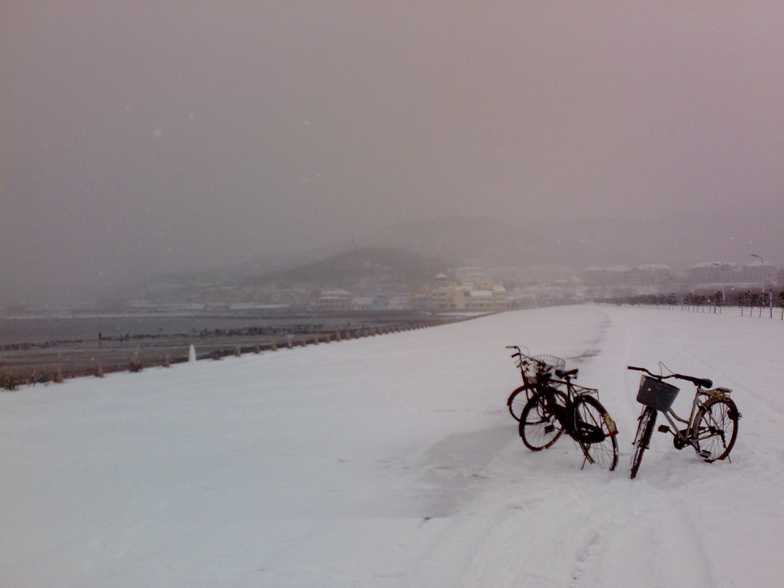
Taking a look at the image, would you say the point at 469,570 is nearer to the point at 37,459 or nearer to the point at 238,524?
the point at 238,524

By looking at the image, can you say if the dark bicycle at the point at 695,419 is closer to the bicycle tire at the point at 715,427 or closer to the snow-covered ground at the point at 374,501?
Answer: the bicycle tire at the point at 715,427

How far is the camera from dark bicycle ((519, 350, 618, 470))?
676cm

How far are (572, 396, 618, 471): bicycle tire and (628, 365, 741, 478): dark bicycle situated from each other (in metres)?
0.28

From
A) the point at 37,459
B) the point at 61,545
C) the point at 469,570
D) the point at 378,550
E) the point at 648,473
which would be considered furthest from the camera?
the point at 37,459

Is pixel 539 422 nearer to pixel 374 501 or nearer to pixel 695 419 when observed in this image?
pixel 695 419

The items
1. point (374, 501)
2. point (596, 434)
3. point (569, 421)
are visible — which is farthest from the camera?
point (569, 421)

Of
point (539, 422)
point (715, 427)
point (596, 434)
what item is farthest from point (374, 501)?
point (715, 427)

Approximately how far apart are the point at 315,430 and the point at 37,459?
392 cm

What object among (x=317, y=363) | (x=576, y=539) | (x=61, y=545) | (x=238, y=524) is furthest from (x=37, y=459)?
(x=317, y=363)

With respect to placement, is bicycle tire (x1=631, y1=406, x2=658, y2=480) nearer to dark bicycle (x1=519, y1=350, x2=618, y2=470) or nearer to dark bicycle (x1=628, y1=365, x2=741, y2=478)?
dark bicycle (x1=628, y1=365, x2=741, y2=478)

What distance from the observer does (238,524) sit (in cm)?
531

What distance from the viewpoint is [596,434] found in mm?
6750

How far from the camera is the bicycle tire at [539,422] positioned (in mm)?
7629

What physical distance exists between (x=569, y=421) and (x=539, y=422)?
0.78 meters
